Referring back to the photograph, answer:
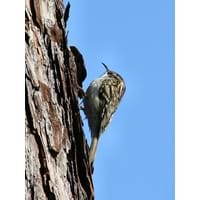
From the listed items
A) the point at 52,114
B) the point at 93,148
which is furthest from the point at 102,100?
the point at 52,114

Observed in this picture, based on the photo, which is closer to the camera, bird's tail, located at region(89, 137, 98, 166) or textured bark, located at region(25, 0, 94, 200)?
textured bark, located at region(25, 0, 94, 200)

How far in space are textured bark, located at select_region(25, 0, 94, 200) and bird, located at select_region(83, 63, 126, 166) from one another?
4.44ft

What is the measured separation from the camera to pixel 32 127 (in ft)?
8.46

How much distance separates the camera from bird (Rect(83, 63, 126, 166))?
4.42 metres

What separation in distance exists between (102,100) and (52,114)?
1.90m

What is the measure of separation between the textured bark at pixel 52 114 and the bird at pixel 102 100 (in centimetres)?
135

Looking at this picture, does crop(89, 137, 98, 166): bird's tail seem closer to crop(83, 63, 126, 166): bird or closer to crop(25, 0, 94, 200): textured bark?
crop(83, 63, 126, 166): bird

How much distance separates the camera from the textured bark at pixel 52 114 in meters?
2.58

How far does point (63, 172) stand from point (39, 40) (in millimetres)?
406

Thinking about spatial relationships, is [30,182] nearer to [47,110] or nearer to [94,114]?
[47,110]

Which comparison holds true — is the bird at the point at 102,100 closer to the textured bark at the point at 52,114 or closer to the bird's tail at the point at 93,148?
the bird's tail at the point at 93,148

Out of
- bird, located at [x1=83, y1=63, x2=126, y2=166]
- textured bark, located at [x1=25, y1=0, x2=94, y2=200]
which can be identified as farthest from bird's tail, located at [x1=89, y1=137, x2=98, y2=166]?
textured bark, located at [x1=25, y1=0, x2=94, y2=200]

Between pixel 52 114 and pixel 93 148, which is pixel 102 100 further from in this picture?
pixel 52 114
